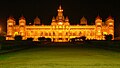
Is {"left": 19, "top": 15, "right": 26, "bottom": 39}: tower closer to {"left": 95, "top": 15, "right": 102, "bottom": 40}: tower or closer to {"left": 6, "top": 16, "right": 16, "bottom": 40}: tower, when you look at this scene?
{"left": 6, "top": 16, "right": 16, "bottom": 40}: tower

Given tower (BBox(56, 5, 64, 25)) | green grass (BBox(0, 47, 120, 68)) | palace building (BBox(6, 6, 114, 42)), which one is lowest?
green grass (BBox(0, 47, 120, 68))

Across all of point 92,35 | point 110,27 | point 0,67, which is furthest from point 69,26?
point 0,67

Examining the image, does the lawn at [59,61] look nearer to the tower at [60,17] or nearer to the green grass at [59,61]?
the green grass at [59,61]

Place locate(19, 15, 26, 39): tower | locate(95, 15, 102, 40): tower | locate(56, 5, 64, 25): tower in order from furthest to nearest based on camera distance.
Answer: locate(56, 5, 64, 25): tower → locate(19, 15, 26, 39): tower → locate(95, 15, 102, 40): tower

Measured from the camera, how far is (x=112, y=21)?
130 metres

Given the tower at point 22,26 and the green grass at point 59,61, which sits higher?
the tower at point 22,26

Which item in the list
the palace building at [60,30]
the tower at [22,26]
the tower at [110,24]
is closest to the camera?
the tower at [22,26]

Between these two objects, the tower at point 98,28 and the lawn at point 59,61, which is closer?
the lawn at point 59,61

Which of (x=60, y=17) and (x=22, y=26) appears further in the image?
(x=60, y=17)

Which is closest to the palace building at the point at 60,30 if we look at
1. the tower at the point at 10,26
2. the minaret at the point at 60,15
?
the tower at the point at 10,26

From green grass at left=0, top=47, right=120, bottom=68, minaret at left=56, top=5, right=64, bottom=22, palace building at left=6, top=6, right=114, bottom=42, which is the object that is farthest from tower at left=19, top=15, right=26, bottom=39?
green grass at left=0, top=47, right=120, bottom=68

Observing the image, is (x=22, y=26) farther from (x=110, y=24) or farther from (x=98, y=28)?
(x=110, y=24)

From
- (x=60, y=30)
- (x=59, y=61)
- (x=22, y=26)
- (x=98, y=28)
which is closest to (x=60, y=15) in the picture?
(x=60, y=30)

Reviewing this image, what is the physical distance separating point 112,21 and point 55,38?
2909cm
